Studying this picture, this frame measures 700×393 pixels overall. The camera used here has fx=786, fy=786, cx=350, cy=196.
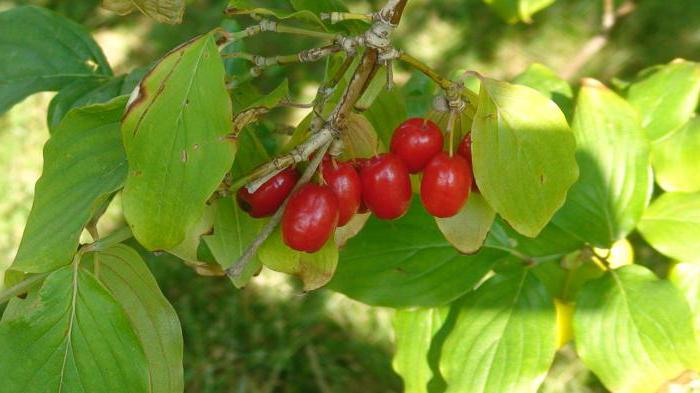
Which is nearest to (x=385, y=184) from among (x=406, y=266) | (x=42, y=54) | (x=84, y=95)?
(x=406, y=266)

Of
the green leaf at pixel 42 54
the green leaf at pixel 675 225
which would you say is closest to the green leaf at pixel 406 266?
the green leaf at pixel 675 225

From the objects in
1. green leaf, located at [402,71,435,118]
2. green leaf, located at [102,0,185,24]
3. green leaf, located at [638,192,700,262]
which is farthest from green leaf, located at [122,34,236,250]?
green leaf, located at [638,192,700,262]

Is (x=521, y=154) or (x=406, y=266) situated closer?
(x=521, y=154)

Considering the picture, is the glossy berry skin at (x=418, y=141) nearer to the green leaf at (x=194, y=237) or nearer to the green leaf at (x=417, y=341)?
the green leaf at (x=194, y=237)

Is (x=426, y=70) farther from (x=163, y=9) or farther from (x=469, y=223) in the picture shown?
(x=163, y=9)

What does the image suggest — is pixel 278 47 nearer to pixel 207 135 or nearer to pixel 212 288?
pixel 212 288

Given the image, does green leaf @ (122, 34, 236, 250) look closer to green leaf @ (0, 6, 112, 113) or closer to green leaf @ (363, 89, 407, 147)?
green leaf @ (363, 89, 407, 147)

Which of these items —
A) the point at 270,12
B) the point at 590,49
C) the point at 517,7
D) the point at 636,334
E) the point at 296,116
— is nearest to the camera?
the point at 270,12
